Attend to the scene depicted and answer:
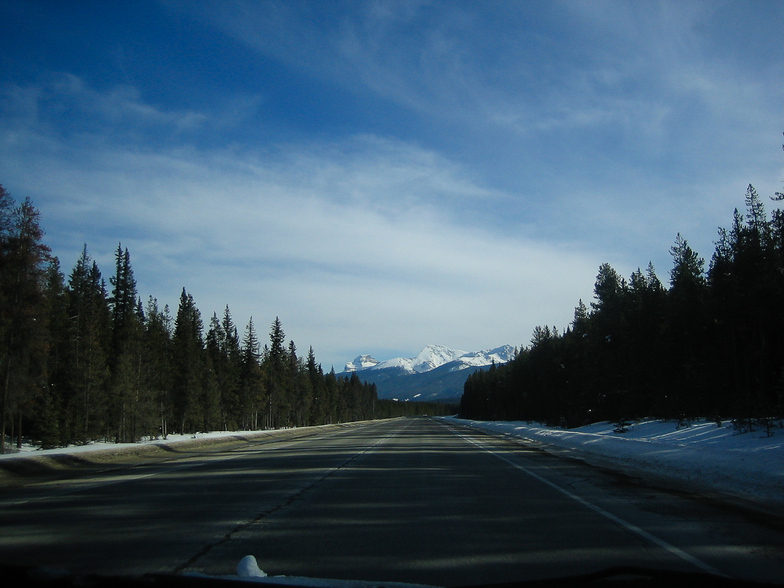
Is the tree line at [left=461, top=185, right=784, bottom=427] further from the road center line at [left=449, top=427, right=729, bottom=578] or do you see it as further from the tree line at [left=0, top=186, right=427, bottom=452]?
the tree line at [left=0, top=186, right=427, bottom=452]

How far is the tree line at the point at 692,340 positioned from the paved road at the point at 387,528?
52.6 feet

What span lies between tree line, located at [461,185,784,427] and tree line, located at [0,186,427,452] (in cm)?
3627

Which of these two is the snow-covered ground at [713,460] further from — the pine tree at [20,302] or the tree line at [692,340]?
the pine tree at [20,302]

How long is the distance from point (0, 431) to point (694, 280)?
4491cm

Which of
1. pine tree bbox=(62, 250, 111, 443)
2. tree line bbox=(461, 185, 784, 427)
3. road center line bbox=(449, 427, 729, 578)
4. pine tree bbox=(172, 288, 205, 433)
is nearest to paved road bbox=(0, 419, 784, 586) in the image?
road center line bbox=(449, 427, 729, 578)

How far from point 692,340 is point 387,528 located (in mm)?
37098

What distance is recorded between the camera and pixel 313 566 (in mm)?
6133

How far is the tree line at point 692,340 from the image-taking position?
30391 mm

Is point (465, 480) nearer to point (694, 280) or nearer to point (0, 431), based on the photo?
point (0, 431)

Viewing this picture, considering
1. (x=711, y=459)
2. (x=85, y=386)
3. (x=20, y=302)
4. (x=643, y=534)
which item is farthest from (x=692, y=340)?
(x=85, y=386)

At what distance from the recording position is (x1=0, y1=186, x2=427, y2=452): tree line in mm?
31250

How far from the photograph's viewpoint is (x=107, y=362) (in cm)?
5747

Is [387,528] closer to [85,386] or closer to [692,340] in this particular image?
[692,340]

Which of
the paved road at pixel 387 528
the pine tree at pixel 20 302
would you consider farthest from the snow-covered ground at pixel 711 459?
the pine tree at pixel 20 302
